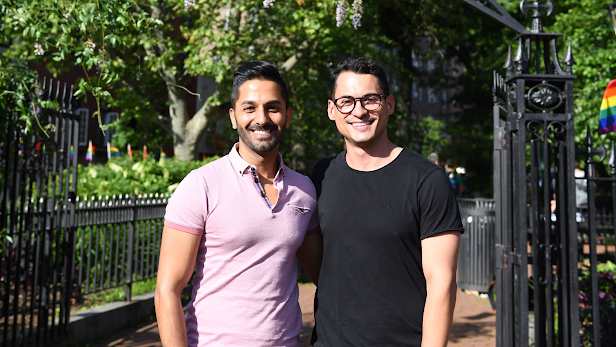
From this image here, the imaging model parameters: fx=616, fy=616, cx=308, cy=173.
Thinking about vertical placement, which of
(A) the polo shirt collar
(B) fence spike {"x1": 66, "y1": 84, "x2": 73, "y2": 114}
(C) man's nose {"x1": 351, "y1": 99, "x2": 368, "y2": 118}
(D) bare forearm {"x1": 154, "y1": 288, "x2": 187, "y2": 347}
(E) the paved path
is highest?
(B) fence spike {"x1": 66, "y1": 84, "x2": 73, "y2": 114}

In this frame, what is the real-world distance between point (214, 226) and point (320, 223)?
500mm

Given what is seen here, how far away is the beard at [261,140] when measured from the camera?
2648mm

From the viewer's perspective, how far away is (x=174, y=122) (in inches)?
666

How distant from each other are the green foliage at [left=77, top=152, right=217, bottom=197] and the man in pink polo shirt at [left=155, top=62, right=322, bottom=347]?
7.45 metres

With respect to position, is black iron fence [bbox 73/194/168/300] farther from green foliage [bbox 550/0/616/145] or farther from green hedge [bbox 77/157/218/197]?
green foliage [bbox 550/0/616/145]

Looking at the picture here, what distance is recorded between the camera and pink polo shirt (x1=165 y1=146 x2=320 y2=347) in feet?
8.16

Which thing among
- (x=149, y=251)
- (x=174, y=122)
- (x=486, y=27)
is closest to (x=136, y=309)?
(x=149, y=251)

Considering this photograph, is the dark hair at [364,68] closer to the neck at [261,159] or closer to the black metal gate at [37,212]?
the neck at [261,159]

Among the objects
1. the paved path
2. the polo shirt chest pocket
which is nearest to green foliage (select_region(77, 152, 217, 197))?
the paved path

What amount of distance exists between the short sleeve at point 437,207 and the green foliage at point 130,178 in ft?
25.8

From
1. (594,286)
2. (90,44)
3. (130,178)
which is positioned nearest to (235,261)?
(90,44)

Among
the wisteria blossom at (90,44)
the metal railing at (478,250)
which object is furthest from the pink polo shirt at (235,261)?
the metal railing at (478,250)

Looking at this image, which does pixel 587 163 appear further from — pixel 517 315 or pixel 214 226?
pixel 214 226

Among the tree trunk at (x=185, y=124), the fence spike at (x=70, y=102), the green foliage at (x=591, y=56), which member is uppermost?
the green foliage at (x=591, y=56)
